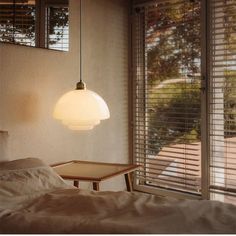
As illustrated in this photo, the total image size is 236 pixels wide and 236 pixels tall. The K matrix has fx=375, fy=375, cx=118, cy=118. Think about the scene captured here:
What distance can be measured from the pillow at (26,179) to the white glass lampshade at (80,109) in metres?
0.40

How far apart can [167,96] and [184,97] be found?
0.17m

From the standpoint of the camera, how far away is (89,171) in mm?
2535

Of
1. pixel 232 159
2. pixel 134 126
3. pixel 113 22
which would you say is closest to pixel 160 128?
pixel 134 126

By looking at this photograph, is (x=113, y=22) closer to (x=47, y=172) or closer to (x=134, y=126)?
(x=134, y=126)

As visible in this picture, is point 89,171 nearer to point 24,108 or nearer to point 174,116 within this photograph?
point 24,108

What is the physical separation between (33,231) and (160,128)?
2091 millimetres

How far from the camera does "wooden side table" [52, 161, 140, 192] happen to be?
236 cm

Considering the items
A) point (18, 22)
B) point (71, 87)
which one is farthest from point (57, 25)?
point (71, 87)

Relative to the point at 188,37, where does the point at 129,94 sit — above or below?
below

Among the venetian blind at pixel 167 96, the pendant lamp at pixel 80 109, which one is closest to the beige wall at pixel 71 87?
the venetian blind at pixel 167 96

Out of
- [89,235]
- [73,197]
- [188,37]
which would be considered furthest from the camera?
[188,37]

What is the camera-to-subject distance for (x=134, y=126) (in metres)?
3.51

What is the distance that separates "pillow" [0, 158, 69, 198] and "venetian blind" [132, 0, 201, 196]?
1.45 metres

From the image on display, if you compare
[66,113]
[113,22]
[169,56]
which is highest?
[113,22]
